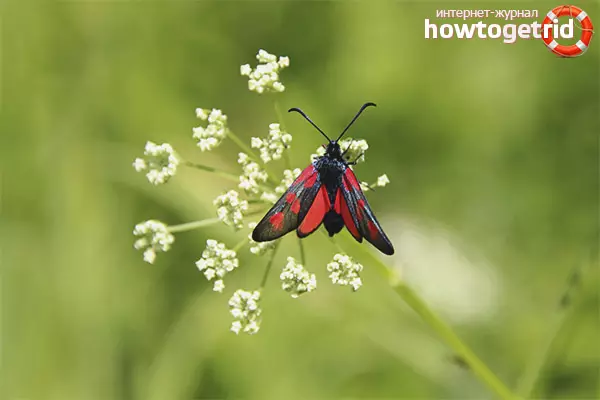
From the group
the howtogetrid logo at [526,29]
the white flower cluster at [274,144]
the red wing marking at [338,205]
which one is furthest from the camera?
the howtogetrid logo at [526,29]

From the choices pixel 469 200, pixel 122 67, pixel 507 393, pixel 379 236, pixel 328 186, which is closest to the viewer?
pixel 379 236

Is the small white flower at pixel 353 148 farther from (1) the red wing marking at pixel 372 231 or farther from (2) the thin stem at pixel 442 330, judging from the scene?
(2) the thin stem at pixel 442 330

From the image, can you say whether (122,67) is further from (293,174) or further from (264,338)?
(293,174)

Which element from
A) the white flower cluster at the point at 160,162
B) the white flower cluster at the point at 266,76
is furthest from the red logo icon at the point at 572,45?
the white flower cluster at the point at 160,162

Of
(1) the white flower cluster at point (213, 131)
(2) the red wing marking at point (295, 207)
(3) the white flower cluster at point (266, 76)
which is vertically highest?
(3) the white flower cluster at point (266, 76)

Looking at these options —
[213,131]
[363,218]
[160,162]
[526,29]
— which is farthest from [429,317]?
[526,29]

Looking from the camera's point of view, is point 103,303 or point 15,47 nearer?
point 103,303

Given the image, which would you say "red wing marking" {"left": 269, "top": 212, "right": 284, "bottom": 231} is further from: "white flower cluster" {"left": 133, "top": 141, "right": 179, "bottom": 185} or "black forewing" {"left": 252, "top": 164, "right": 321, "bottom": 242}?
"white flower cluster" {"left": 133, "top": 141, "right": 179, "bottom": 185}

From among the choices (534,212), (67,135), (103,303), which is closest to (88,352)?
(103,303)

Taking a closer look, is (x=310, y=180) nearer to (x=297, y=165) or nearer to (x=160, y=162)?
(x=160, y=162)
